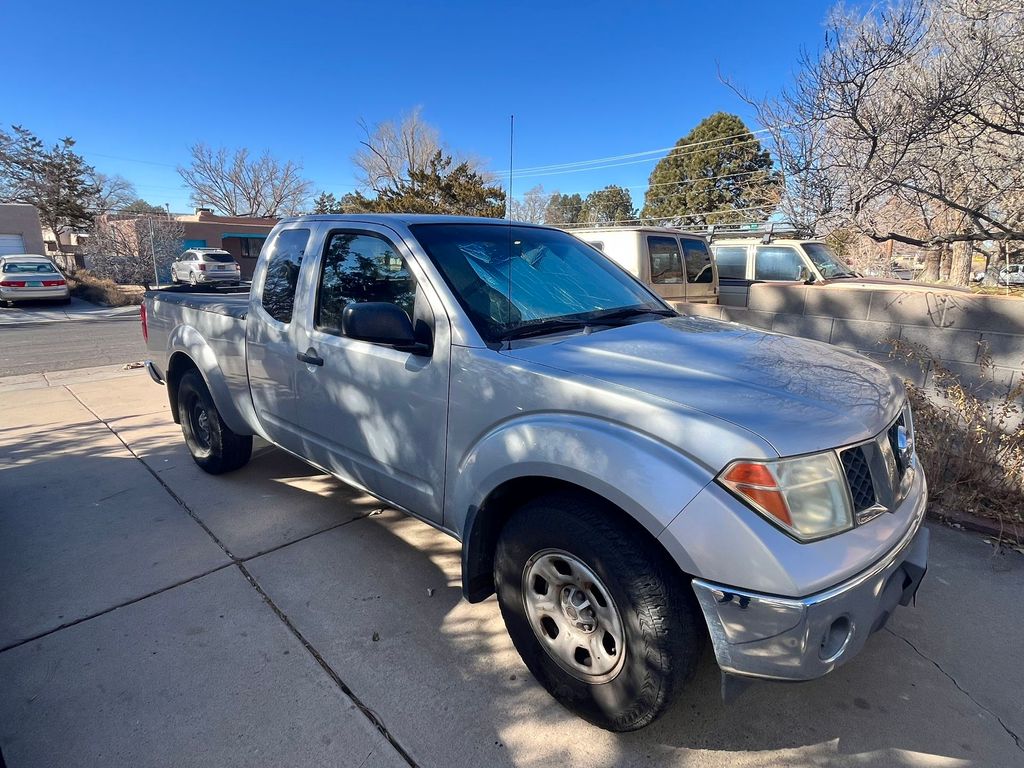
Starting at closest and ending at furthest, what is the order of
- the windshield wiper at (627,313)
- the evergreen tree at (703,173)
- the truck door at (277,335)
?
the windshield wiper at (627,313) → the truck door at (277,335) → the evergreen tree at (703,173)

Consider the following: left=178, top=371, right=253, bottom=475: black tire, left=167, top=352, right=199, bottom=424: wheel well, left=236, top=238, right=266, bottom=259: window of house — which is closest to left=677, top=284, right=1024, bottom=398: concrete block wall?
left=178, top=371, right=253, bottom=475: black tire

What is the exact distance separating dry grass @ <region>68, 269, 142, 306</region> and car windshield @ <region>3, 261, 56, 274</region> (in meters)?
1.40

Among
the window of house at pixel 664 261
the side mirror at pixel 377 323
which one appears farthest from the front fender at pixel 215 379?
the window of house at pixel 664 261

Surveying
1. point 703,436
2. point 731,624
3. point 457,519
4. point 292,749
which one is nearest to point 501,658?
point 457,519

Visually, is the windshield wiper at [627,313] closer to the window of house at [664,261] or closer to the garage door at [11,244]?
the window of house at [664,261]

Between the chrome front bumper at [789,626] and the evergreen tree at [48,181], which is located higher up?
the evergreen tree at [48,181]

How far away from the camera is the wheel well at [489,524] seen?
229cm

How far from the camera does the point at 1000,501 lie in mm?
3832

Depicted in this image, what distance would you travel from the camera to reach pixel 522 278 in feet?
9.47

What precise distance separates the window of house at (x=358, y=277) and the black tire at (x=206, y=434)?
1.67 meters

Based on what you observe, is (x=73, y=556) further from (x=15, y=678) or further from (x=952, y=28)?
(x=952, y=28)

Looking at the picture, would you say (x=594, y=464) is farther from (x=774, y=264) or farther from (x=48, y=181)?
(x=48, y=181)

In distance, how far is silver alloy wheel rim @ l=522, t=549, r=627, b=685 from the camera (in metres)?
2.06

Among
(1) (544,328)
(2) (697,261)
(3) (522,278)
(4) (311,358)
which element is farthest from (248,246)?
(1) (544,328)
